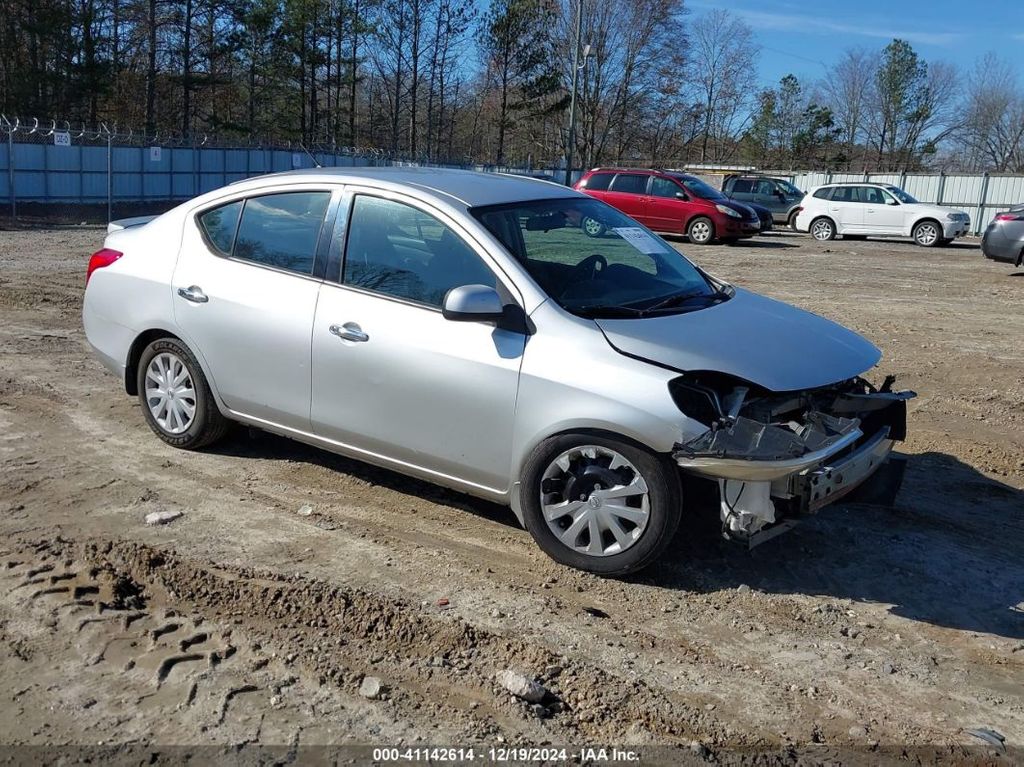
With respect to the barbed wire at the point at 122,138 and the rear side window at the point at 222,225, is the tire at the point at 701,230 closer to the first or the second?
the barbed wire at the point at 122,138

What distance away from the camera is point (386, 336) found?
4.70m

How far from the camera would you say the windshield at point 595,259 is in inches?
183

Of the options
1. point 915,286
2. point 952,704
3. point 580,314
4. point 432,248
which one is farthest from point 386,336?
point 915,286

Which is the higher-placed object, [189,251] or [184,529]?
[189,251]

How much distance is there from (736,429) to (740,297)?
58.7 inches

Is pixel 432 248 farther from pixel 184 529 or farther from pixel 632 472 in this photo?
pixel 184 529

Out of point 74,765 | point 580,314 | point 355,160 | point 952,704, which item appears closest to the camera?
point 74,765

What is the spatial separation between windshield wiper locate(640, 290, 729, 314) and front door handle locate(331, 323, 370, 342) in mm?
1387

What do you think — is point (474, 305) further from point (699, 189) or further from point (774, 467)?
point (699, 189)

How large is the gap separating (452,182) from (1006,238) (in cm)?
1521

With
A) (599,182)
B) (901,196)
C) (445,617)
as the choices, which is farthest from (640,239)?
(901,196)

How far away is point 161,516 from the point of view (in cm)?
482

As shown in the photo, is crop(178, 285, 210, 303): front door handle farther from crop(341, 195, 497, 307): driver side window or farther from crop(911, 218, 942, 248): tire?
crop(911, 218, 942, 248): tire

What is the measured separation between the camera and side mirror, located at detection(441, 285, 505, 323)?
14.2 feet
